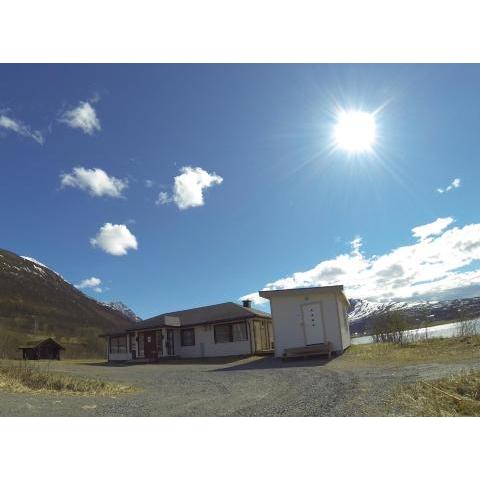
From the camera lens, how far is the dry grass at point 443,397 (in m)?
5.63

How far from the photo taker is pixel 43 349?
42.8 meters

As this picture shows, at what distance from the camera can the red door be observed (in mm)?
29375

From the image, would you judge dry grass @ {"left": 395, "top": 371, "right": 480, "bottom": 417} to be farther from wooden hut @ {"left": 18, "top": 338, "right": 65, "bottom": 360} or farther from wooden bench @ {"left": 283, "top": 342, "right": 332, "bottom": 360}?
wooden hut @ {"left": 18, "top": 338, "right": 65, "bottom": 360}

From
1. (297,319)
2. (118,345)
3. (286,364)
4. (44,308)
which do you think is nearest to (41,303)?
(44,308)

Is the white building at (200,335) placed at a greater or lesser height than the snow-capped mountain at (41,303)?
lesser

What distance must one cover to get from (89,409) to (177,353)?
75.0ft

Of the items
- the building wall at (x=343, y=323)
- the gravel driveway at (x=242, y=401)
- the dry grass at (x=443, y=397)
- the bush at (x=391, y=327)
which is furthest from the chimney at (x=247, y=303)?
the dry grass at (x=443, y=397)

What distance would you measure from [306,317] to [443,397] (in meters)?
15.0

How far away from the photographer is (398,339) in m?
25.9

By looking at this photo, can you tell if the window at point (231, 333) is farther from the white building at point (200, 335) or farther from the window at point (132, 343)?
the window at point (132, 343)

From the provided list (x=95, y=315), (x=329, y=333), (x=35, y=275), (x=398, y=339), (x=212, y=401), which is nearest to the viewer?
(x=212, y=401)

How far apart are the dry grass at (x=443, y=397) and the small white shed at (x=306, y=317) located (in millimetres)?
13218
